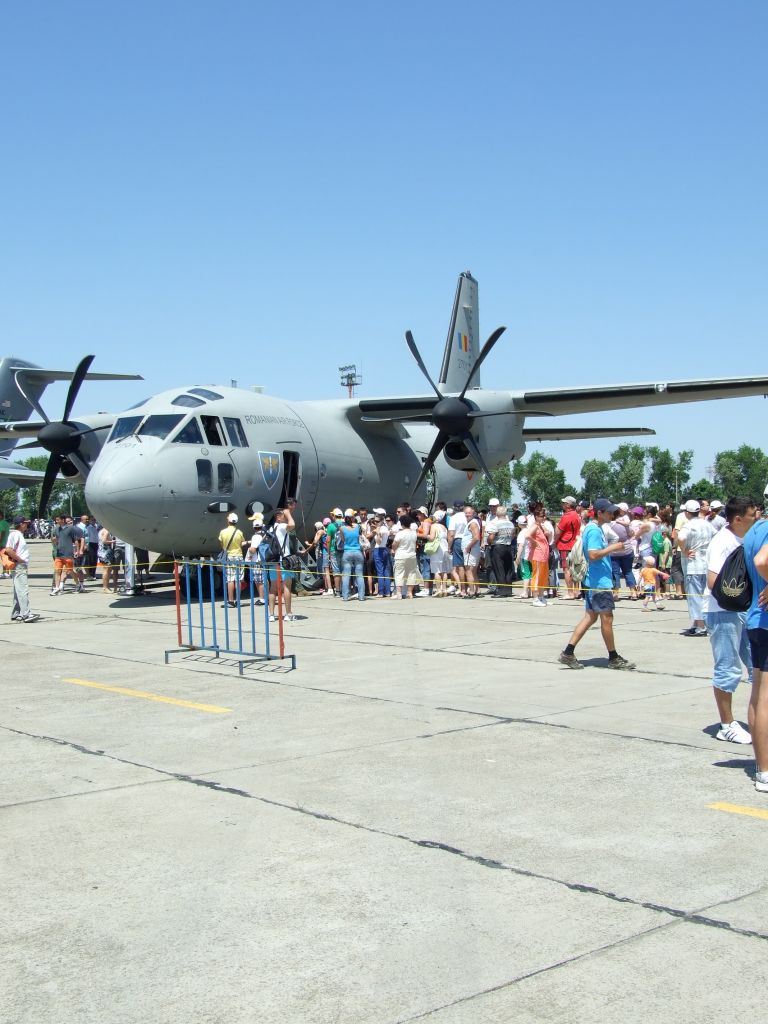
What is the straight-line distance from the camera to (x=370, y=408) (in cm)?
2403

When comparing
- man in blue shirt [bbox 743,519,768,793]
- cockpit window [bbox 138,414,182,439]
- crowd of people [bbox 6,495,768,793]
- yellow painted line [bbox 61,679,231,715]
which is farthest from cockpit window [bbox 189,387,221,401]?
man in blue shirt [bbox 743,519,768,793]

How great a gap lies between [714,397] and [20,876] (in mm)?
19821

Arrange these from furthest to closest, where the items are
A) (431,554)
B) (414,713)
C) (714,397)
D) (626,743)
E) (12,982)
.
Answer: (714,397) < (431,554) < (414,713) < (626,743) < (12,982)

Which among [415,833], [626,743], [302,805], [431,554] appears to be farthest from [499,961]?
[431,554]

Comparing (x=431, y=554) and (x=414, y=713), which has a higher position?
(x=431, y=554)

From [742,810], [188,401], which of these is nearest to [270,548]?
[188,401]

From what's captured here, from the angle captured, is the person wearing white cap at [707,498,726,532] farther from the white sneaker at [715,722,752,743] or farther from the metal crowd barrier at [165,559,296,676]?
the white sneaker at [715,722,752,743]

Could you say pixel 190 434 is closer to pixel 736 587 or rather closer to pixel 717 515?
pixel 717 515

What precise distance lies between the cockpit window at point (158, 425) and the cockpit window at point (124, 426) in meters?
0.21

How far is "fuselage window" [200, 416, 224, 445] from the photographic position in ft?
63.2

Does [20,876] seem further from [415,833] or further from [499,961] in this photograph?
[499,961]

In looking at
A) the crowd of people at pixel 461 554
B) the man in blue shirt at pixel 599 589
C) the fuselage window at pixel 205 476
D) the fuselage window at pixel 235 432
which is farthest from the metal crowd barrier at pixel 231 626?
the man in blue shirt at pixel 599 589

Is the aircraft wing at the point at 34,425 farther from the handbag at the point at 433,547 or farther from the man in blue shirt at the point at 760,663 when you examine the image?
the man in blue shirt at the point at 760,663

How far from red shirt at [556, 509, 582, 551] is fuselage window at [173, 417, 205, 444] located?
6973 millimetres
